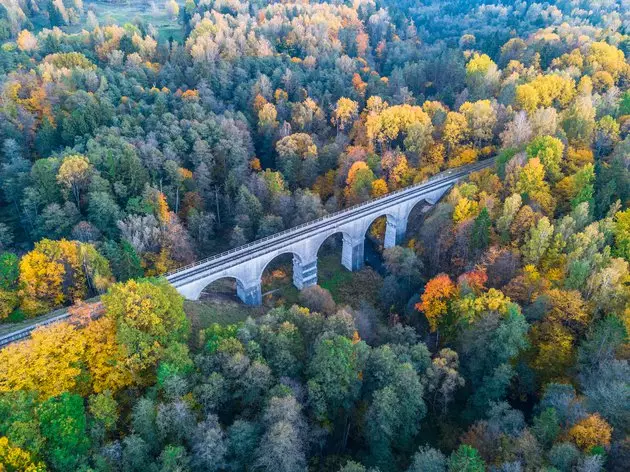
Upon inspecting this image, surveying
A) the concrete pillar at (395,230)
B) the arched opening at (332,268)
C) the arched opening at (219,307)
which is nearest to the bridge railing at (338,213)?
the concrete pillar at (395,230)

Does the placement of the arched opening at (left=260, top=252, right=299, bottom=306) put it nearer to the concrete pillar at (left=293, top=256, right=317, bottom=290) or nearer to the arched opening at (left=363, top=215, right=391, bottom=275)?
the concrete pillar at (left=293, top=256, right=317, bottom=290)

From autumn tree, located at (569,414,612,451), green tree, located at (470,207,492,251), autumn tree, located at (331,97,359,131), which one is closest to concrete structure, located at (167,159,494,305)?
green tree, located at (470,207,492,251)

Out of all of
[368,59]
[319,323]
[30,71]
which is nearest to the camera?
[319,323]

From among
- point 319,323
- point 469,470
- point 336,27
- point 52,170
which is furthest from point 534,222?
point 336,27

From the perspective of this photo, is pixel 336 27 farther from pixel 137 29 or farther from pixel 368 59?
pixel 137 29

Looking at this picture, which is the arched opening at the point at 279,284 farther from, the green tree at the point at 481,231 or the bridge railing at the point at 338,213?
the green tree at the point at 481,231

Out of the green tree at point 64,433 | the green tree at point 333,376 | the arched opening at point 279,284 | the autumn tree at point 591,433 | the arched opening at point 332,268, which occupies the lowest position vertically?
the arched opening at point 332,268
